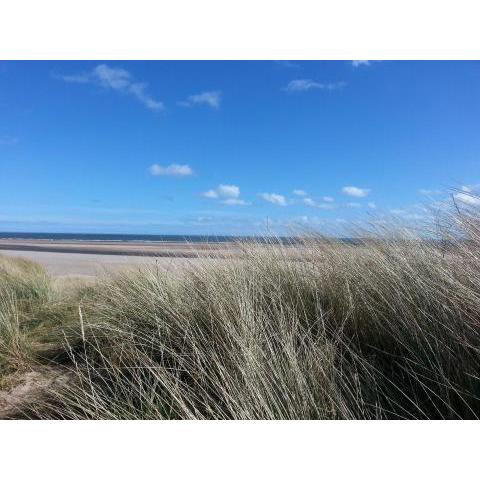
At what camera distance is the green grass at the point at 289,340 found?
6.75 ft

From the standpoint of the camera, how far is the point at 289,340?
2.34m

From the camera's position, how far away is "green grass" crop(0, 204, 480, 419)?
2.06 metres

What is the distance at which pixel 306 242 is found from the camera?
4.36 metres

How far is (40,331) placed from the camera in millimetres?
3996

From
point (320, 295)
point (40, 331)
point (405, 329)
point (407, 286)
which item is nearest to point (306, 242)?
point (320, 295)

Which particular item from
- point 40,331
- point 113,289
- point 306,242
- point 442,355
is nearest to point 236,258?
point 306,242
